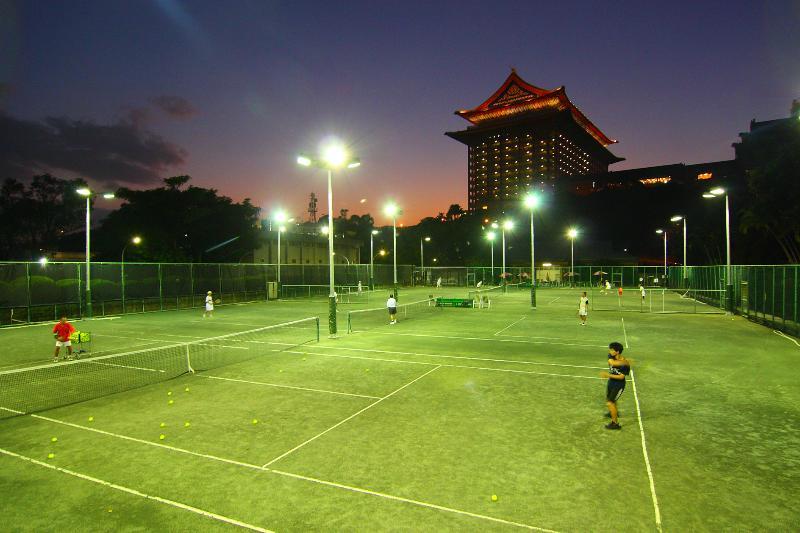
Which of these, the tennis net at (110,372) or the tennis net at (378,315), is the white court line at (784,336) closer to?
the tennis net at (378,315)

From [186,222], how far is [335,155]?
5638cm

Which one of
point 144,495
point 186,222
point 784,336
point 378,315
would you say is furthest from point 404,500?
point 186,222

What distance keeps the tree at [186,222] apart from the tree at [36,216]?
15.2 meters

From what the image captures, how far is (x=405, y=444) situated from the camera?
311 inches

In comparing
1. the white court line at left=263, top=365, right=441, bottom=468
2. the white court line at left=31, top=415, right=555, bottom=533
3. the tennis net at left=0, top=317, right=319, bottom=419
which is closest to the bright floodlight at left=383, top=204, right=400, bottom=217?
the tennis net at left=0, top=317, right=319, bottom=419

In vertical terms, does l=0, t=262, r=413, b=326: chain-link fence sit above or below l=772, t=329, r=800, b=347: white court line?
above

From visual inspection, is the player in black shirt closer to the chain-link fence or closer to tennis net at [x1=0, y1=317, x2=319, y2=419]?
tennis net at [x1=0, y1=317, x2=319, y2=419]

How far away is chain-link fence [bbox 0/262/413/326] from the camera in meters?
26.9

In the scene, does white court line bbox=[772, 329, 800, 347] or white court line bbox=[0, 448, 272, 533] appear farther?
white court line bbox=[772, 329, 800, 347]

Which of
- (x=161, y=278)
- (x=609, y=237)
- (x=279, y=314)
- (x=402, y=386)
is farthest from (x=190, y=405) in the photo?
(x=609, y=237)

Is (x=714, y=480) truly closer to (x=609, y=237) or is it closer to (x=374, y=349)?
(x=374, y=349)

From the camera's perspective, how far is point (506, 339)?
19.4 meters

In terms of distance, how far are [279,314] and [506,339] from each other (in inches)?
663

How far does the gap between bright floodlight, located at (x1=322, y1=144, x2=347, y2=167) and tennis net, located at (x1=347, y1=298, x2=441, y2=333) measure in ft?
21.0
